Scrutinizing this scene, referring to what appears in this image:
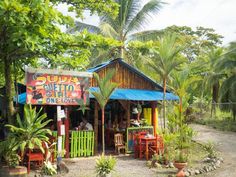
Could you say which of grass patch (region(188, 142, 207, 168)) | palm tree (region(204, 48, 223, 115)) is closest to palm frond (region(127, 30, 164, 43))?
palm tree (region(204, 48, 223, 115))

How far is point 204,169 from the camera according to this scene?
995 centimetres

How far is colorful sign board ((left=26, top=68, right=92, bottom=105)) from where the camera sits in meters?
9.69

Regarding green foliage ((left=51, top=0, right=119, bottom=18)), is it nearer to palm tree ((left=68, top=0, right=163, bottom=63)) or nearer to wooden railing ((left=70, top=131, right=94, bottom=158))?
wooden railing ((left=70, top=131, right=94, bottom=158))

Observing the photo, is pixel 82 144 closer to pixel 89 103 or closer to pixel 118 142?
pixel 118 142

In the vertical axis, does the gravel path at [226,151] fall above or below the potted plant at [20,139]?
below

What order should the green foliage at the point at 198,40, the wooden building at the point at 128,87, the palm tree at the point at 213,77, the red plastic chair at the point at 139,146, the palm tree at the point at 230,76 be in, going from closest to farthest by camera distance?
the red plastic chair at the point at 139,146 → the wooden building at the point at 128,87 → the palm tree at the point at 230,76 → the palm tree at the point at 213,77 → the green foliage at the point at 198,40

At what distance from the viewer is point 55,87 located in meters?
10.3

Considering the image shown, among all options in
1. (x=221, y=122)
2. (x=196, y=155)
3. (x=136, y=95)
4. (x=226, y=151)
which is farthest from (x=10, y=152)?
(x=221, y=122)

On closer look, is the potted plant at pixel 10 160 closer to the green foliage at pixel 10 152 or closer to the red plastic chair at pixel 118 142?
the green foliage at pixel 10 152

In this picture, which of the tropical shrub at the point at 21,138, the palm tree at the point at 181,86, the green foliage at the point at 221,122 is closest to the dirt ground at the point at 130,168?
the tropical shrub at the point at 21,138

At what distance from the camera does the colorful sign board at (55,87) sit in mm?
9688

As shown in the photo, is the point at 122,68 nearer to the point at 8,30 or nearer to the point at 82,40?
the point at 82,40

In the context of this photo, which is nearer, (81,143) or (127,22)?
(81,143)

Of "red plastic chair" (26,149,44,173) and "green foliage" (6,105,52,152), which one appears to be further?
"red plastic chair" (26,149,44,173)
